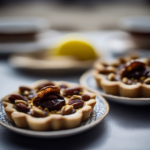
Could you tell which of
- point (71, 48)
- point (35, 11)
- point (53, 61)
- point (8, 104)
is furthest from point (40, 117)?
point (35, 11)

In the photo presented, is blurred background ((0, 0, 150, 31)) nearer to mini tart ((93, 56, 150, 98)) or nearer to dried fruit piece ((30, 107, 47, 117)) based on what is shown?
mini tart ((93, 56, 150, 98))

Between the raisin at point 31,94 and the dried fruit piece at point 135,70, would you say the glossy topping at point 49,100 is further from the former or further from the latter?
the dried fruit piece at point 135,70

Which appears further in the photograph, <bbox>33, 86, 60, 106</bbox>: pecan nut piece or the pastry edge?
the pastry edge

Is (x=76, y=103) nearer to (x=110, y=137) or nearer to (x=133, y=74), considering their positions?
(x=110, y=137)

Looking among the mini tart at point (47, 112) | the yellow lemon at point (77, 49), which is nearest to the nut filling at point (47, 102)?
the mini tart at point (47, 112)

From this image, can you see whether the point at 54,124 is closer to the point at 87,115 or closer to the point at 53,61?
the point at 87,115

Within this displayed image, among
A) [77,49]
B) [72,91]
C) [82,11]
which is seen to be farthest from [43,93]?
[82,11]

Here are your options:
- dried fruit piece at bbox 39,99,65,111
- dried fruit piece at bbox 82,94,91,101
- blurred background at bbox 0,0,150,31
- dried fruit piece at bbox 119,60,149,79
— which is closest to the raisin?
dried fruit piece at bbox 39,99,65,111
